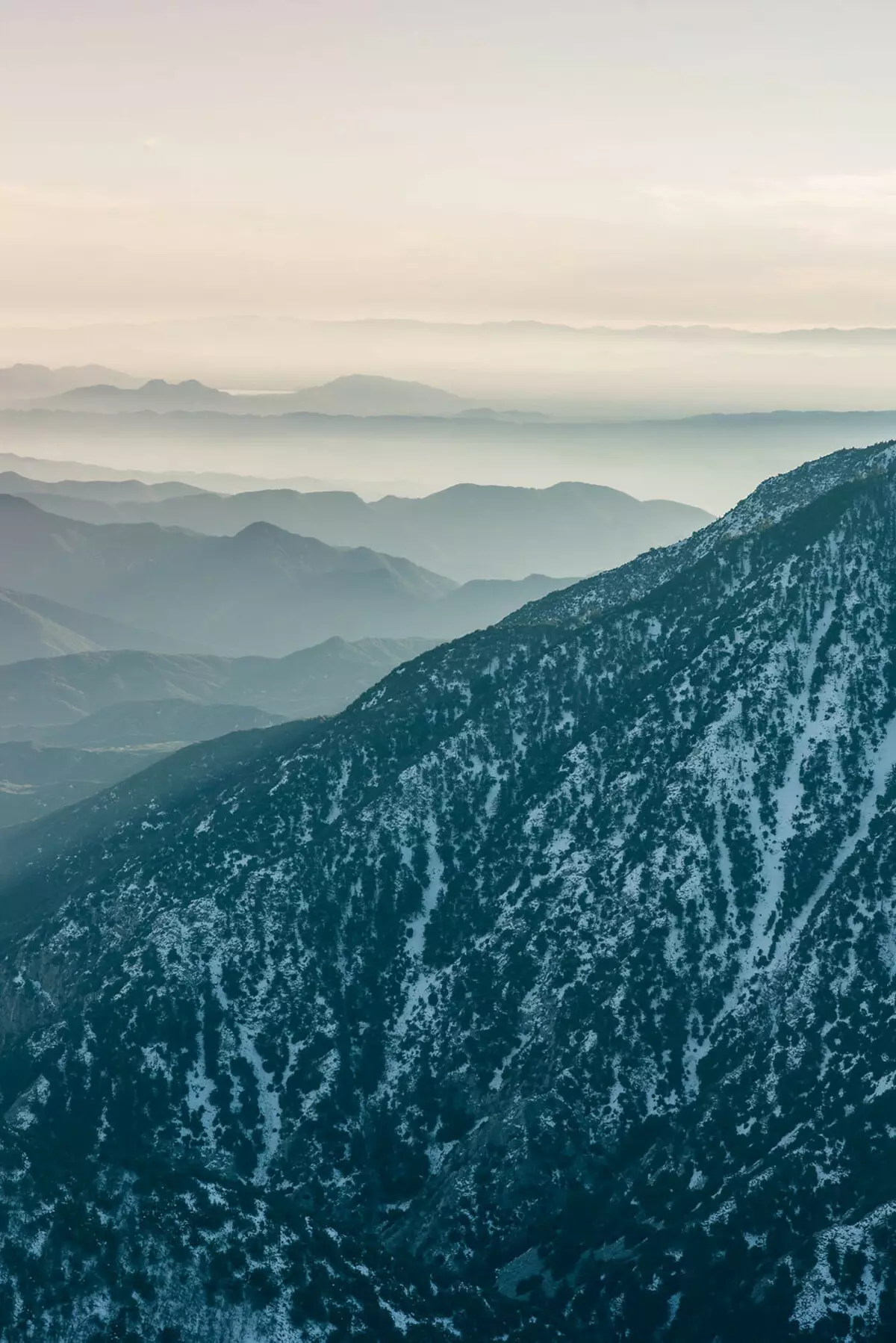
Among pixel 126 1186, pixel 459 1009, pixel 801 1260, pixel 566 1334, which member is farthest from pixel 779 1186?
pixel 126 1186

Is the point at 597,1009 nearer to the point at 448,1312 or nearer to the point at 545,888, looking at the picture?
the point at 545,888

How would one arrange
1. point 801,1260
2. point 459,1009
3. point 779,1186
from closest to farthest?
point 801,1260, point 779,1186, point 459,1009

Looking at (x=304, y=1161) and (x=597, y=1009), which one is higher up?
(x=597, y=1009)

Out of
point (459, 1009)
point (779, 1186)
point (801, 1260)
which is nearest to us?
point (801, 1260)

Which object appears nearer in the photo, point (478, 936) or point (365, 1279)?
point (365, 1279)

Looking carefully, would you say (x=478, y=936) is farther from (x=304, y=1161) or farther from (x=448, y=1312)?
(x=448, y=1312)

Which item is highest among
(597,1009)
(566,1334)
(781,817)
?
(781,817)
